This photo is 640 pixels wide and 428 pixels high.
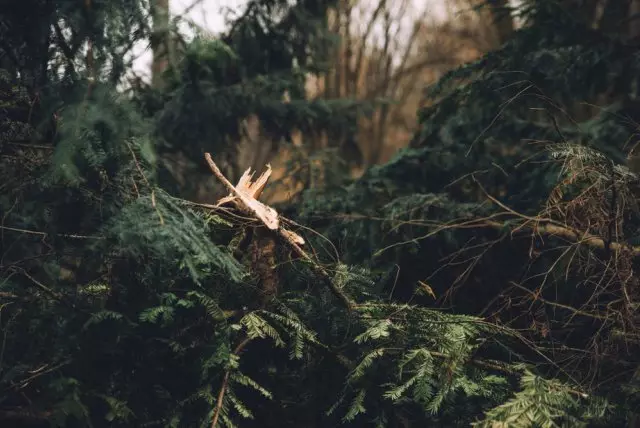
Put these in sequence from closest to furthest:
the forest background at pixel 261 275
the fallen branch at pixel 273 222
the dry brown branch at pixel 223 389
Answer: the forest background at pixel 261 275, the dry brown branch at pixel 223 389, the fallen branch at pixel 273 222

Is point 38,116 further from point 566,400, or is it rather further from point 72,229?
point 566,400

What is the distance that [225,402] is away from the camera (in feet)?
9.96

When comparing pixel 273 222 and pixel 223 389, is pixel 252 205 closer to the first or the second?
pixel 273 222

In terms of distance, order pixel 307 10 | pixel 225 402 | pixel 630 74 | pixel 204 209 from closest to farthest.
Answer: pixel 225 402 < pixel 204 209 < pixel 630 74 < pixel 307 10

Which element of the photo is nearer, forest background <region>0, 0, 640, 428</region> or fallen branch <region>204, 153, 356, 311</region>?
forest background <region>0, 0, 640, 428</region>

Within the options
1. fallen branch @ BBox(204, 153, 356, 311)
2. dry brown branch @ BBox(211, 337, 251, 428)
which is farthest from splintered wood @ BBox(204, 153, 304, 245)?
dry brown branch @ BBox(211, 337, 251, 428)

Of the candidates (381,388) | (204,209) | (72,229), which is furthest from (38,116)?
(381,388)

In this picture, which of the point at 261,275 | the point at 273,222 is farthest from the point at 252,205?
the point at 261,275

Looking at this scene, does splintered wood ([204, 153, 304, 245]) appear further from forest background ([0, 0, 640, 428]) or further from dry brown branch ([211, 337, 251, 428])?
dry brown branch ([211, 337, 251, 428])

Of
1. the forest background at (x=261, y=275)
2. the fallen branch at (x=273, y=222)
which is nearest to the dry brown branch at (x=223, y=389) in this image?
the forest background at (x=261, y=275)

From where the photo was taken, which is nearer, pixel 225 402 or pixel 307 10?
pixel 225 402

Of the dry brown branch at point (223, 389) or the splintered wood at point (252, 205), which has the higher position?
the splintered wood at point (252, 205)

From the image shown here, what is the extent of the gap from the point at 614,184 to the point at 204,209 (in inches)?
81.7

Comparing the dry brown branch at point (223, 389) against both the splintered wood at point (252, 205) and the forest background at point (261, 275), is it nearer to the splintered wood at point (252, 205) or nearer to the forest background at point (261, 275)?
the forest background at point (261, 275)
